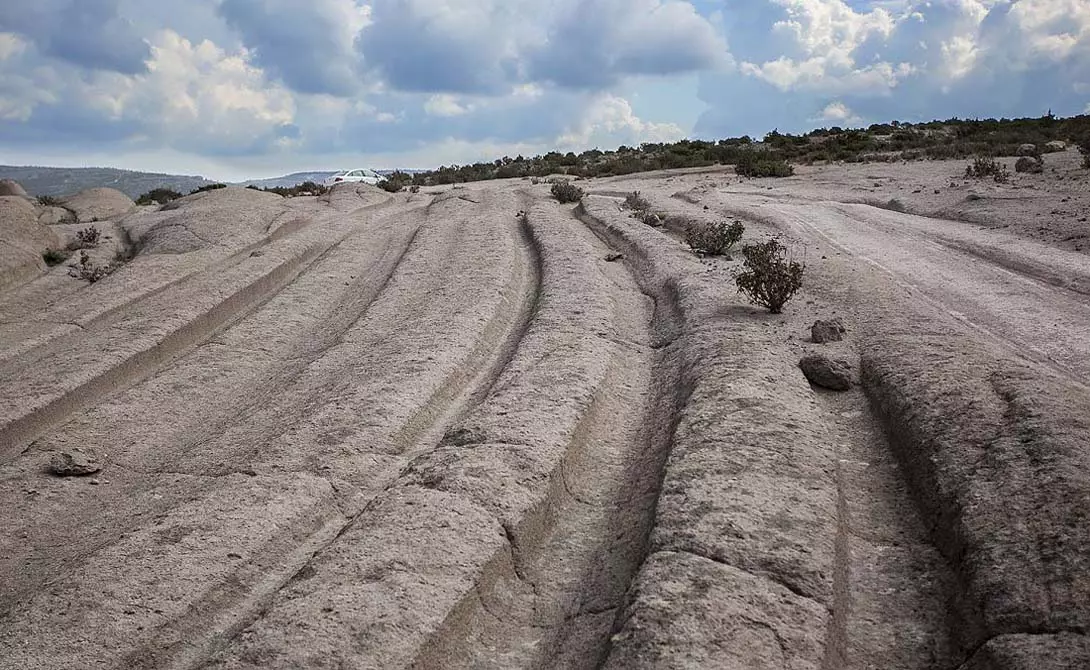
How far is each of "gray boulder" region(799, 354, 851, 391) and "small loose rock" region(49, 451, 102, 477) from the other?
23.8 feet

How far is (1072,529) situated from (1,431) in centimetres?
998

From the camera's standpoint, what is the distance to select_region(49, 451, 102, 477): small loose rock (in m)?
7.36

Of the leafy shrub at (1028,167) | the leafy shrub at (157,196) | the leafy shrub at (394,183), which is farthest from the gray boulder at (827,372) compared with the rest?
the leafy shrub at (157,196)

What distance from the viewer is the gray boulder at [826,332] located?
26.8 feet

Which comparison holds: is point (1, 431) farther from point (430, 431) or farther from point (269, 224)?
point (269, 224)

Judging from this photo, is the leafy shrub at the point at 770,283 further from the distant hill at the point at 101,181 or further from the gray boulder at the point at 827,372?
the distant hill at the point at 101,181

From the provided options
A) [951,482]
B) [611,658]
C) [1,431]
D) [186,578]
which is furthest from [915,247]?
[1,431]

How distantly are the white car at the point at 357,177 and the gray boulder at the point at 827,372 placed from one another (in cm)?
3192

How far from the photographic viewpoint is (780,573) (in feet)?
14.4

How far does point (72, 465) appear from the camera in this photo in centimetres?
736

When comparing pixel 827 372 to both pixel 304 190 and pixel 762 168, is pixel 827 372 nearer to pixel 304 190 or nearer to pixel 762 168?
pixel 762 168

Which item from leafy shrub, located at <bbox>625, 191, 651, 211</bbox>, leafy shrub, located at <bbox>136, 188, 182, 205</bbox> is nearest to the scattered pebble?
leafy shrub, located at <bbox>625, 191, 651, 211</bbox>

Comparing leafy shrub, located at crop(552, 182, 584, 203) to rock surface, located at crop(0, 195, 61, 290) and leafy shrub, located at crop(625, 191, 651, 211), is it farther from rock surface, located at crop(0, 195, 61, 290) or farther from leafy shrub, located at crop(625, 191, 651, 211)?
rock surface, located at crop(0, 195, 61, 290)

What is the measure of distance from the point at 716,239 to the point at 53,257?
15.5m
